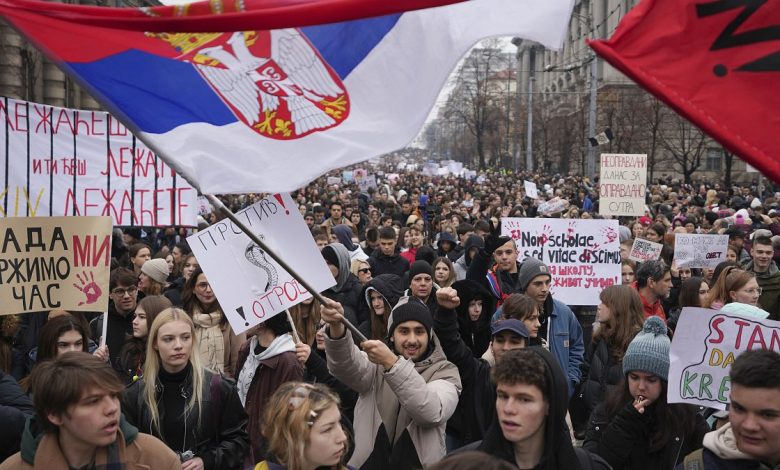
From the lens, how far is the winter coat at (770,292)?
9.61m

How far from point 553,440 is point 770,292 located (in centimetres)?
686

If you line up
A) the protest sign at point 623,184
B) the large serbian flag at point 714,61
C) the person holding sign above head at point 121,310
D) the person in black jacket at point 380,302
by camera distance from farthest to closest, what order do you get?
1. the protest sign at point 623,184
2. the person holding sign above head at point 121,310
3. the person in black jacket at point 380,302
4. the large serbian flag at point 714,61

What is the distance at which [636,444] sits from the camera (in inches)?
181

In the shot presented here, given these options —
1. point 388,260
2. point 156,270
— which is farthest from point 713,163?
point 156,270

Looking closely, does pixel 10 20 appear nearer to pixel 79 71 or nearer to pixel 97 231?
pixel 79 71

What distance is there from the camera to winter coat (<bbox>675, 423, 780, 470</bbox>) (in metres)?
3.47

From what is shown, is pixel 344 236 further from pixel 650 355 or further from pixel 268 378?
pixel 650 355

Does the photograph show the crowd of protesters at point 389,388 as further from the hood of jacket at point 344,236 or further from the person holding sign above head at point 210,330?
the hood of jacket at point 344,236

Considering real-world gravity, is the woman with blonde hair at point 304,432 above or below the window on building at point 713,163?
below

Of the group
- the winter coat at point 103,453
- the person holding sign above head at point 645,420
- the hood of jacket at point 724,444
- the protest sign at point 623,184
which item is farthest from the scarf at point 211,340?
the protest sign at point 623,184

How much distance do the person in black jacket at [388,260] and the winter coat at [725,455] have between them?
299 inches

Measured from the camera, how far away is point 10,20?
416 cm

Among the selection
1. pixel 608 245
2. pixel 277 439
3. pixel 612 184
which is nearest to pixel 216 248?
pixel 277 439

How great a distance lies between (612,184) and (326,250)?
1106cm
